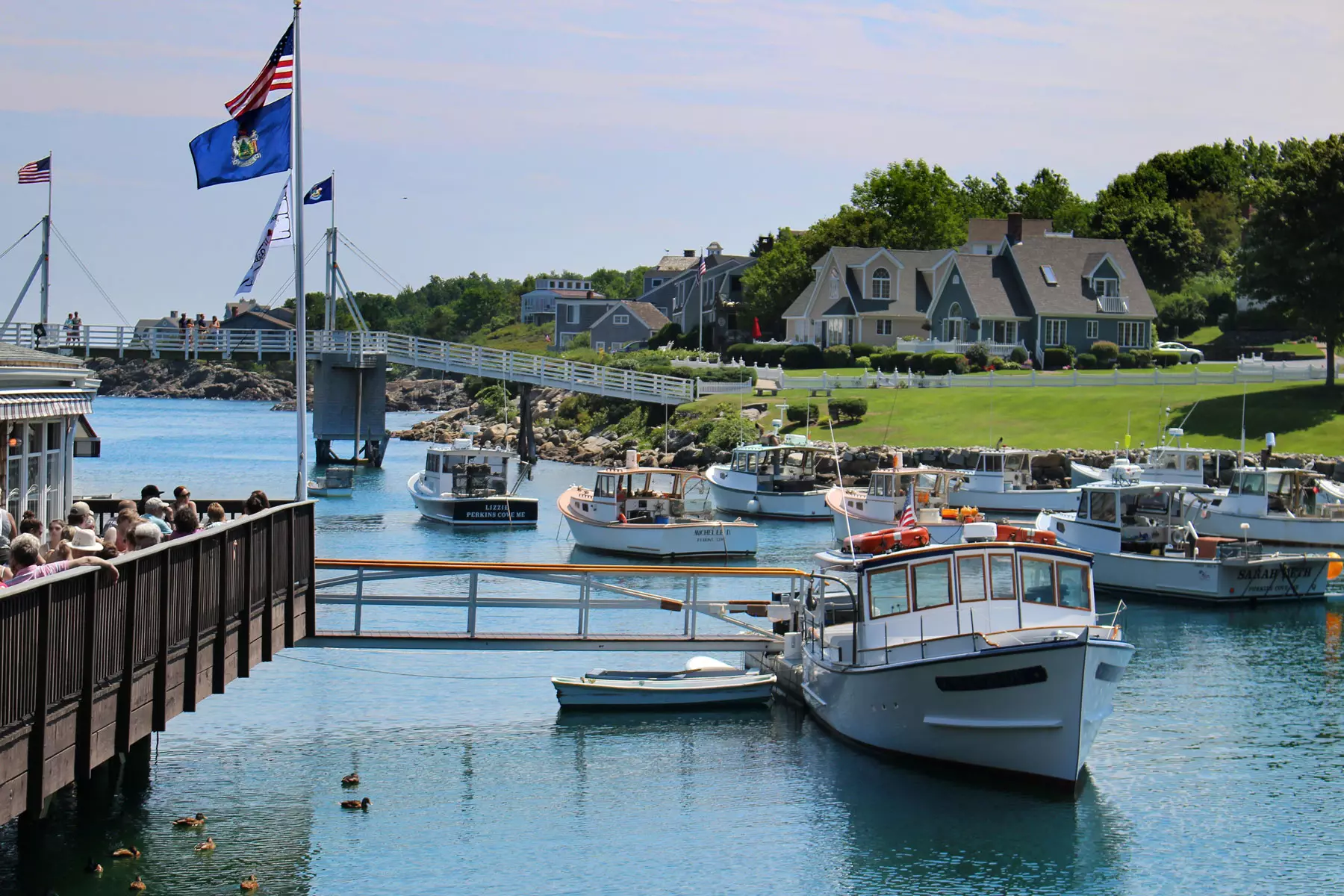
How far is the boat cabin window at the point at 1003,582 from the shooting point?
73.3 ft

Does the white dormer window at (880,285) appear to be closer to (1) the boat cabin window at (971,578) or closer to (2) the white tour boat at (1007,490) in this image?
(2) the white tour boat at (1007,490)

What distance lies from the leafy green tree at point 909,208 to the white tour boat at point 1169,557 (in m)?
81.5

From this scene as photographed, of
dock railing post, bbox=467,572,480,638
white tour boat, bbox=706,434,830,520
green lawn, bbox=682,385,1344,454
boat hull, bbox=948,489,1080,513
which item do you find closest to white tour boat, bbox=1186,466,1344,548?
boat hull, bbox=948,489,1080,513

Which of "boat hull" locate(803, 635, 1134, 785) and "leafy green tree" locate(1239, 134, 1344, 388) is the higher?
"leafy green tree" locate(1239, 134, 1344, 388)

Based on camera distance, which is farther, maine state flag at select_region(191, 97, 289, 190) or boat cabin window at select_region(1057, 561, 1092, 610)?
maine state flag at select_region(191, 97, 289, 190)

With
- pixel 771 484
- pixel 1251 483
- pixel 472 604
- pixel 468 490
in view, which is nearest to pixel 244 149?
pixel 472 604

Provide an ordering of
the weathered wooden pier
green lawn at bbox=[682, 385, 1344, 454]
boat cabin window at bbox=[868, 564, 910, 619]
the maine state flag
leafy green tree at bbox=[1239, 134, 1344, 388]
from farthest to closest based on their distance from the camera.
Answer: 1. leafy green tree at bbox=[1239, 134, 1344, 388]
2. green lawn at bbox=[682, 385, 1344, 454]
3. the maine state flag
4. boat cabin window at bbox=[868, 564, 910, 619]
5. the weathered wooden pier

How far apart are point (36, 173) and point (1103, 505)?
30.2 metres

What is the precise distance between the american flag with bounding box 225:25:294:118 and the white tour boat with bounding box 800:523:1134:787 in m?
13.0

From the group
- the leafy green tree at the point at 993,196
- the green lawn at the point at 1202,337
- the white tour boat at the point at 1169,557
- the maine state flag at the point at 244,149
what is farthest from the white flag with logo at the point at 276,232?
the leafy green tree at the point at 993,196

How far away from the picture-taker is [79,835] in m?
18.9

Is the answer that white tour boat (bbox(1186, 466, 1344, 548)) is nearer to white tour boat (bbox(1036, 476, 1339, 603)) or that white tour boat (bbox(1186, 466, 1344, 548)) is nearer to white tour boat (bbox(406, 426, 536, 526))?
white tour boat (bbox(1036, 476, 1339, 603))

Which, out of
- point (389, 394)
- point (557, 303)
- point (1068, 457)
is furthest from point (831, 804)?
point (389, 394)

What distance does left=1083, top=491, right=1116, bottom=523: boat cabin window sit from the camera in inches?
1553
